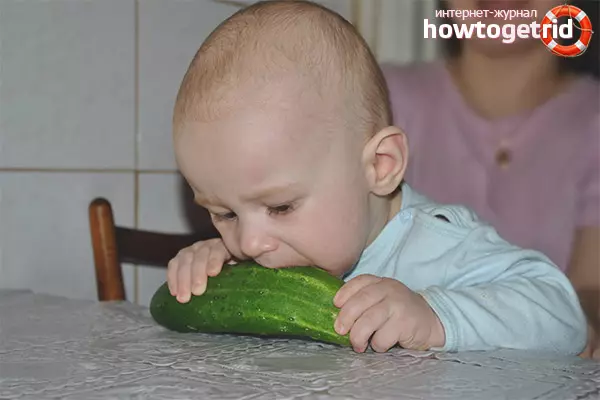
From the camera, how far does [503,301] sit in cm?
87

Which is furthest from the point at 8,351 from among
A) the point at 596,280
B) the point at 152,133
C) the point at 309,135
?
the point at 596,280

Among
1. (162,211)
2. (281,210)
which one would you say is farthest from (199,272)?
(162,211)

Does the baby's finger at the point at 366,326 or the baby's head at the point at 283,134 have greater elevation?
the baby's head at the point at 283,134

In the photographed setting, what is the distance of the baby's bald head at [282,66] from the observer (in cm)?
86

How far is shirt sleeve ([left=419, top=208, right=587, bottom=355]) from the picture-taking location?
0.83m

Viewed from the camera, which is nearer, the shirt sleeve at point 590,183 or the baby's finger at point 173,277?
the baby's finger at point 173,277

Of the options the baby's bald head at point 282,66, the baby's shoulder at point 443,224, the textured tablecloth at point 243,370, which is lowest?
the textured tablecloth at point 243,370

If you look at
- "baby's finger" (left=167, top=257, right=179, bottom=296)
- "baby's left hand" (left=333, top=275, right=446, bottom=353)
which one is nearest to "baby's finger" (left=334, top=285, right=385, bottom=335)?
"baby's left hand" (left=333, top=275, right=446, bottom=353)

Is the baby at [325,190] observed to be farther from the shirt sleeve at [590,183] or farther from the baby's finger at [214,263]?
the shirt sleeve at [590,183]

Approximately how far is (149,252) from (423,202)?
1.72ft

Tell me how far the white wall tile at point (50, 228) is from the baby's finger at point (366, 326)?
754 millimetres

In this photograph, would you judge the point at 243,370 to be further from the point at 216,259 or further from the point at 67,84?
the point at 67,84

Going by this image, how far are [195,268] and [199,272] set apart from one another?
1 cm

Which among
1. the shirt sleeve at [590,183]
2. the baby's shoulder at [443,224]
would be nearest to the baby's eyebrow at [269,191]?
the baby's shoulder at [443,224]
